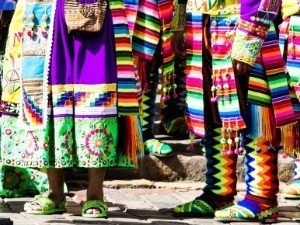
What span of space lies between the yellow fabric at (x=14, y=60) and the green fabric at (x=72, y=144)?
24 centimetres

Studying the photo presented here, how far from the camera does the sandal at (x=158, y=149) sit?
26.8ft

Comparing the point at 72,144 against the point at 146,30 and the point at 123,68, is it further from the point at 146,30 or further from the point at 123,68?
the point at 146,30

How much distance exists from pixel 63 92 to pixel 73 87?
63 mm

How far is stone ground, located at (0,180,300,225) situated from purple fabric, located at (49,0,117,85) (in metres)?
0.80

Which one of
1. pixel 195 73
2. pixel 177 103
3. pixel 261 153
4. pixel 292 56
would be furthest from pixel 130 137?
pixel 177 103

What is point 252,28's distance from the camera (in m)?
6.02

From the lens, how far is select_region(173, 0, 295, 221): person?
6.07m

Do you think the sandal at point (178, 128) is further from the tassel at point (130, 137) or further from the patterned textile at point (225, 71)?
the patterned textile at point (225, 71)

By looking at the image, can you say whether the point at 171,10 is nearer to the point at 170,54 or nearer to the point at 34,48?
the point at 170,54

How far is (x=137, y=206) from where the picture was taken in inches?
281

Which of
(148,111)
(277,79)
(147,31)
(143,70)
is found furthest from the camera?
(148,111)

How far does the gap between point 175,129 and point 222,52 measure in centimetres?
295

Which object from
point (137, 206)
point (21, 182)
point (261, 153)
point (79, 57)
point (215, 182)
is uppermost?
point (79, 57)

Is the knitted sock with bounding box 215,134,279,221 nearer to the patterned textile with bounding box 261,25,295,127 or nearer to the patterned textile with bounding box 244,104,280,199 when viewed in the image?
the patterned textile with bounding box 244,104,280,199
